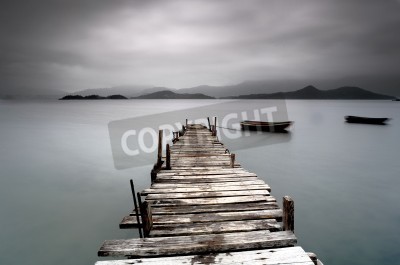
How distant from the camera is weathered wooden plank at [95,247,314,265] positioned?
3.56 metres

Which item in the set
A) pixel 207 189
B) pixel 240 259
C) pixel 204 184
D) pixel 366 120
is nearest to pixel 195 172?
pixel 204 184

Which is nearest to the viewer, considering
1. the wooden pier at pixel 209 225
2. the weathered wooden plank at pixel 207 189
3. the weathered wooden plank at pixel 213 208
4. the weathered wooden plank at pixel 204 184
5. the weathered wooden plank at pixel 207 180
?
the wooden pier at pixel 209 225

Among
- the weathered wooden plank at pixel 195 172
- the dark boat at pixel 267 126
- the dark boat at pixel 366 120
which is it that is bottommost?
the dark boat at pixel 366 120

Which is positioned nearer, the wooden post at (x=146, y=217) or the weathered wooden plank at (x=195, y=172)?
the wooden post at (x=146, y=217)

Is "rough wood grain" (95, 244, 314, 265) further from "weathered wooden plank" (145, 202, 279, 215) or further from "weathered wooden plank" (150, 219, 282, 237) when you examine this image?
"weathered wooden plank" (145, 202, 279, 215)

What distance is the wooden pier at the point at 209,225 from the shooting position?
3749mm

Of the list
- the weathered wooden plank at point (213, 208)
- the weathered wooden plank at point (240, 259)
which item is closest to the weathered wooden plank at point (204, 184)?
the weathered wooden plank at point (213, 208)

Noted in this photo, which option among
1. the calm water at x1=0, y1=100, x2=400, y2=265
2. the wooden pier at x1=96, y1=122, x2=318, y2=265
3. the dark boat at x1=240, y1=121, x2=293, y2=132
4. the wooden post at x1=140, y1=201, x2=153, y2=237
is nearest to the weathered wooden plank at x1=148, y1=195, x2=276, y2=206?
the wooden pier at x1=96, y1=122, x2=318, y2=265

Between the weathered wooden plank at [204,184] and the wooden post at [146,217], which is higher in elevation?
the wooden post at [146,217]

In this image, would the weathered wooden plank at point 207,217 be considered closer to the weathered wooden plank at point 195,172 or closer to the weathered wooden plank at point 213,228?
the weathered wooden plank at point 213,228

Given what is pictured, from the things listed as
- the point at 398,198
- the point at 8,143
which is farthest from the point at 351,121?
the point at 8,143

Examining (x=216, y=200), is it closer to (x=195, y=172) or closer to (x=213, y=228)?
(x=213, y=228)

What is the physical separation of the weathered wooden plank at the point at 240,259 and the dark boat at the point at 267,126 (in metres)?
28.9

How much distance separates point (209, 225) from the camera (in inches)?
191
